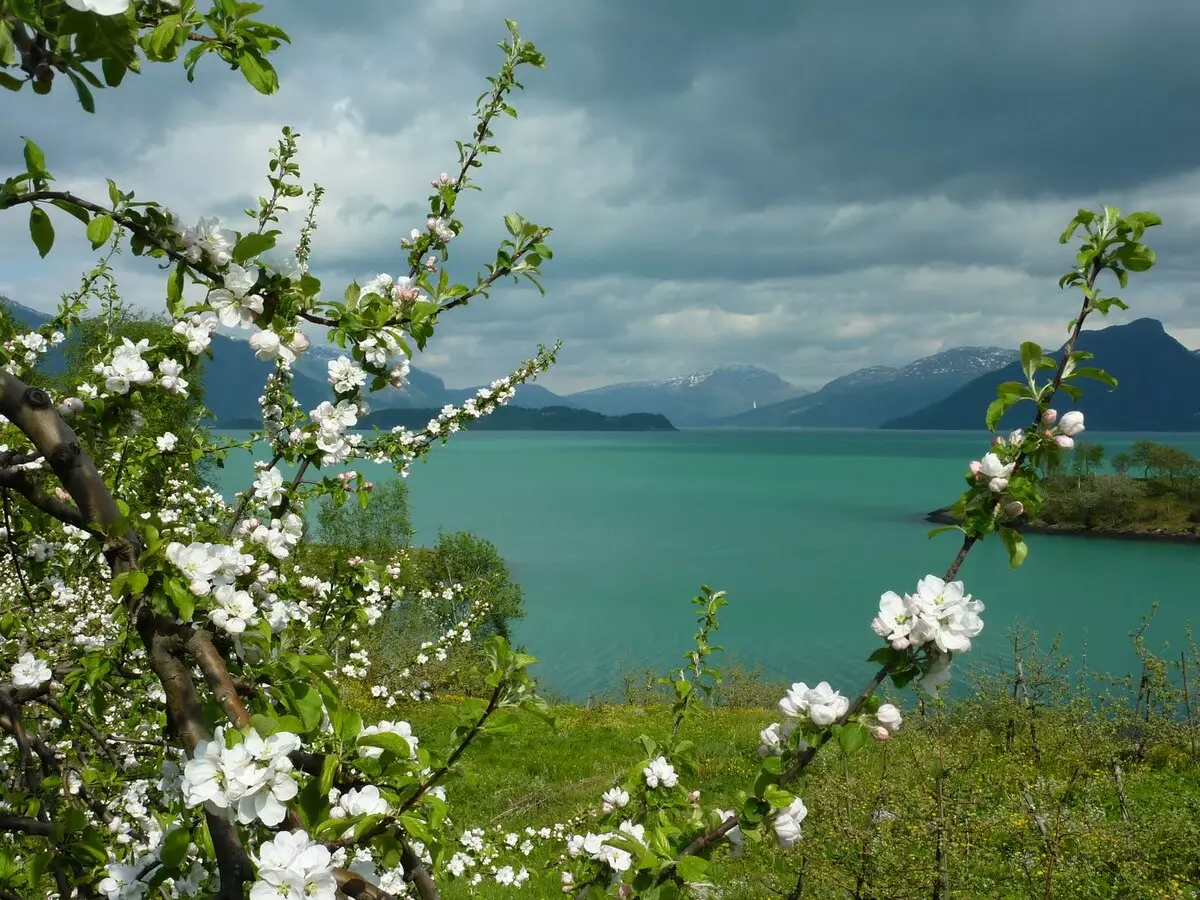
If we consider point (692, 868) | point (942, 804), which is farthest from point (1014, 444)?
point (942, 804)

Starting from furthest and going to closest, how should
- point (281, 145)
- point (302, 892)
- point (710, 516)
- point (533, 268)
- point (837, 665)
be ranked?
point (710, 516), point (837, 665), point (281, 145), point (533, 268), point (302, 892)

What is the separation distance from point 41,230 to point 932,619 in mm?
2191

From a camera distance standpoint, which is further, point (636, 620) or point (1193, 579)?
point (1193, 579)

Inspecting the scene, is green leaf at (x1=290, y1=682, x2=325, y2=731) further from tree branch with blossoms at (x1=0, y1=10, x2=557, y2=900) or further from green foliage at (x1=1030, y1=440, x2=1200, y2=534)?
green foliage at (x1=1030, y1=440, x2=1200, y2=534)

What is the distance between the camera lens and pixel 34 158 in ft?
5.06

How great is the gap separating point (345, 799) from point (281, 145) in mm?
3150

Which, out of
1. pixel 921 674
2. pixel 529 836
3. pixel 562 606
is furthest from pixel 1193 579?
pixel 921 674

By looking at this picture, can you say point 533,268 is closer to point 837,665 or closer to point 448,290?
point 448,290

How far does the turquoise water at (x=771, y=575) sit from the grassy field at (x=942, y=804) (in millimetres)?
2883

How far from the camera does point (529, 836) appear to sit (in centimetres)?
991

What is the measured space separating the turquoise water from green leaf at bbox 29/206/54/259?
21.8ft

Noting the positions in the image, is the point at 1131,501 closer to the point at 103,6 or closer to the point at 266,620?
the point at 266,620

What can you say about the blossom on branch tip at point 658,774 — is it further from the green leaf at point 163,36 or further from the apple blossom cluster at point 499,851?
the apple blossom cluster at point 499,851

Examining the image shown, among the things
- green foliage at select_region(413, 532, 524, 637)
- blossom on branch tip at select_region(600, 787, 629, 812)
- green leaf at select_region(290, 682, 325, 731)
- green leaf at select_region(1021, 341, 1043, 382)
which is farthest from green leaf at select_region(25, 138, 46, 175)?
green foliage at select_region(413, 532, 524, 637)
